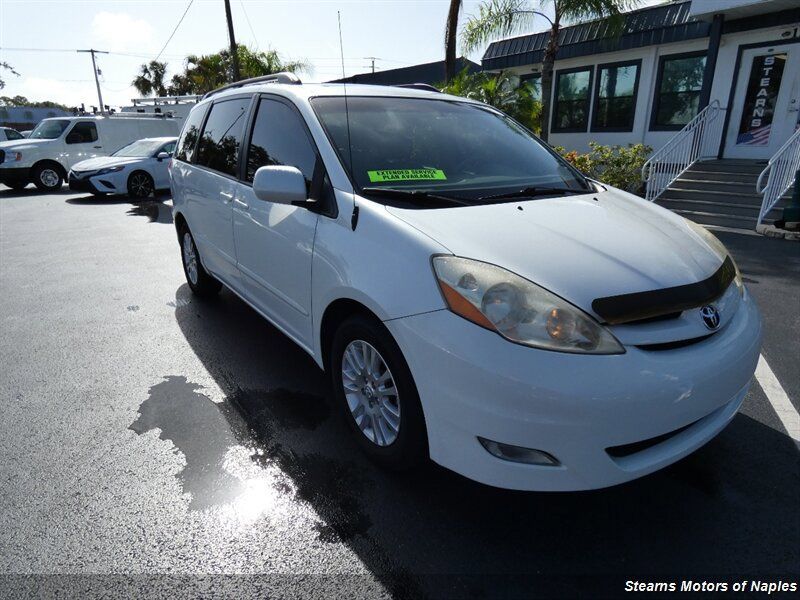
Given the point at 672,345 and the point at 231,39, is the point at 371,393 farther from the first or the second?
the point at 231,39

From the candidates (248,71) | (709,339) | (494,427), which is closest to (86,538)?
(494,427)

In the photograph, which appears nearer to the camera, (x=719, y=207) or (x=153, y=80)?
(x=719, y=207)

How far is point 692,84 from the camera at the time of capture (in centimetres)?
1214

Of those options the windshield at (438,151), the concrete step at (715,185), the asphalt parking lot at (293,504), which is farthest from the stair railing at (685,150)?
the windshield at (438,151)

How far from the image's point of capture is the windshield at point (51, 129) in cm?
1471

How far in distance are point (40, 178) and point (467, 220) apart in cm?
1639

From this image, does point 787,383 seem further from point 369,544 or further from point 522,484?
point 369,544

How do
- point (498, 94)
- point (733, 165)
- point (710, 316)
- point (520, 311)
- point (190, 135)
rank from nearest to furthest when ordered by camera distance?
point (520, 311)
point (710, 316)
point (190, 135)
point (733, 165)
point (498, 94)

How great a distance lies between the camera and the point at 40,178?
14.4m

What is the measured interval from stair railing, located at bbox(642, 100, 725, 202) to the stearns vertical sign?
1.56ft

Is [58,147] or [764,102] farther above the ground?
[764,102]

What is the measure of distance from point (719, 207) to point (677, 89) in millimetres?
5018

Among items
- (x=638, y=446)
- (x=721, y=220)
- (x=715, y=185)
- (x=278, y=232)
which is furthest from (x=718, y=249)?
(x=715, y=185)

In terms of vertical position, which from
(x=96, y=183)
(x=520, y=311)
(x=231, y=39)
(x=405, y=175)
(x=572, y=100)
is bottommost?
(x=96, y=183)
